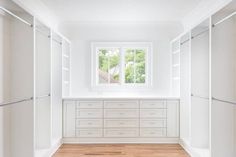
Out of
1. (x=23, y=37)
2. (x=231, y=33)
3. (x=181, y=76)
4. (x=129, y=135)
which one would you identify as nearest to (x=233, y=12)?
(x=231, y=33)

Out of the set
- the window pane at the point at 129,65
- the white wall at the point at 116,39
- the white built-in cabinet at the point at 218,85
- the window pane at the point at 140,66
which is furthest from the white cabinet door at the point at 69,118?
the white built-in cabinet at the point at 218,85

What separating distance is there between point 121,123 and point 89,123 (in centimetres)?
57

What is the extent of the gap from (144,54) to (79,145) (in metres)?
2.36

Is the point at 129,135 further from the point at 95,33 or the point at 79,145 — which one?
the point at 95,33

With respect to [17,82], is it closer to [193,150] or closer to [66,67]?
[66,67]

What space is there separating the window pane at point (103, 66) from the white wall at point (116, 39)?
0.25 metres

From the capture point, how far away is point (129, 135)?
15.8 feet

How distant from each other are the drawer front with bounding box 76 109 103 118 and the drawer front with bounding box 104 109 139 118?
108 mm

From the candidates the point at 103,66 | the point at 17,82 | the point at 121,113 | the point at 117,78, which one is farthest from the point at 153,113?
the point at 17,82

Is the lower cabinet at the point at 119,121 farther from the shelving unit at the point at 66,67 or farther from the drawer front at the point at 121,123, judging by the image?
the shelving unit at the point at 66,67

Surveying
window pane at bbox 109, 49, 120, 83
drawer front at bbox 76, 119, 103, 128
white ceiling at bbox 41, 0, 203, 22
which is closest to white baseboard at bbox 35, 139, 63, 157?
drawer front at bbox 76, 119, 103, 128

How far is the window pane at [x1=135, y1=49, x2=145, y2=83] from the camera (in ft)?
18.9

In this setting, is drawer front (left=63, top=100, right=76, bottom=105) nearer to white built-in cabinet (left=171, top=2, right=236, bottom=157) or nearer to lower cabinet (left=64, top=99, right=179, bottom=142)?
lower cabinet (left=64, top=99, right=179, bottom=142)

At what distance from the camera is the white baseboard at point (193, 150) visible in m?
3.63
